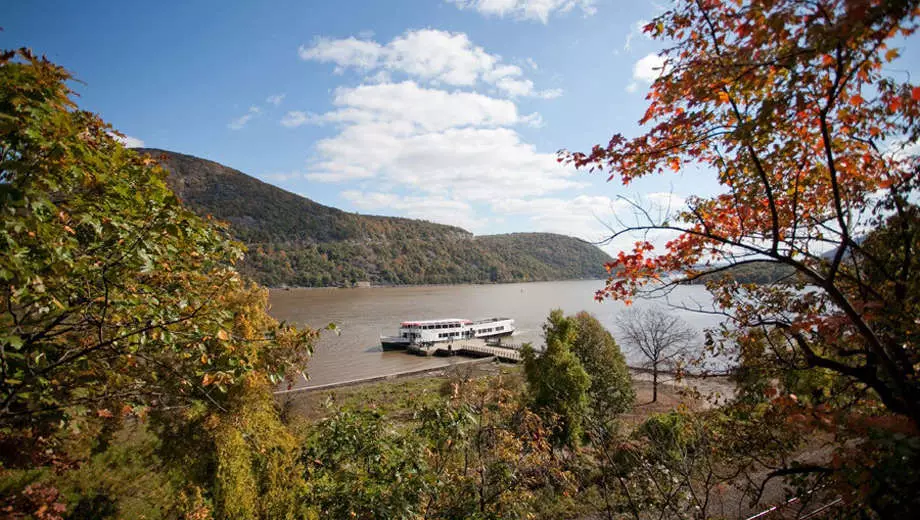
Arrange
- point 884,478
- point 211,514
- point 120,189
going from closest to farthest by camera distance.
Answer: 1. point 884,478
2. point 120,189
3. point 211,514

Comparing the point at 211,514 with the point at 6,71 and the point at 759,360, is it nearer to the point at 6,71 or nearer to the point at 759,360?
the point at 6,71

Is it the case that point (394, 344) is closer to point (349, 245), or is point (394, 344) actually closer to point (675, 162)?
point (675, 162)

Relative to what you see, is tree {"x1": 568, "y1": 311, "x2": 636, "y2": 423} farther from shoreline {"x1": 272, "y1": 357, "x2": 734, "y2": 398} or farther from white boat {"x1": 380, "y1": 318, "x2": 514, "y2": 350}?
white boat {"x1": 380, "y1": 318, "x2": 514, "y2": 350}

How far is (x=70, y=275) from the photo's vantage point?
2.95 meters

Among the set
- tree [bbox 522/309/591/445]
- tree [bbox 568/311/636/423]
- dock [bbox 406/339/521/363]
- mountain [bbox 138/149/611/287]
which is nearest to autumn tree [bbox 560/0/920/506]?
tree [bbox 522/309/591/445]

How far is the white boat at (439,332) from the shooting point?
122 ft

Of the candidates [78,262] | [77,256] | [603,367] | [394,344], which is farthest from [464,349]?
[78,262]

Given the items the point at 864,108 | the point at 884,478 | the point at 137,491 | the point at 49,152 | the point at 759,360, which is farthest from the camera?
the point at 137,491

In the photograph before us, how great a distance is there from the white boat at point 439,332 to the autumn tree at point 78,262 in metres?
32.6

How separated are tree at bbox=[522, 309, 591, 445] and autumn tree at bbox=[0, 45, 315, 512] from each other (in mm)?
11059

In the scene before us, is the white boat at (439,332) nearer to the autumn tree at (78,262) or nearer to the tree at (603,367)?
the tree at (603,367)

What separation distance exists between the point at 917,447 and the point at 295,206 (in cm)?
16720

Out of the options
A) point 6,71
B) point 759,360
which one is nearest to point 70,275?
point 6,71

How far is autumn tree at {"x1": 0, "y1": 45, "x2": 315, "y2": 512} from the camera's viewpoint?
2449 mm
